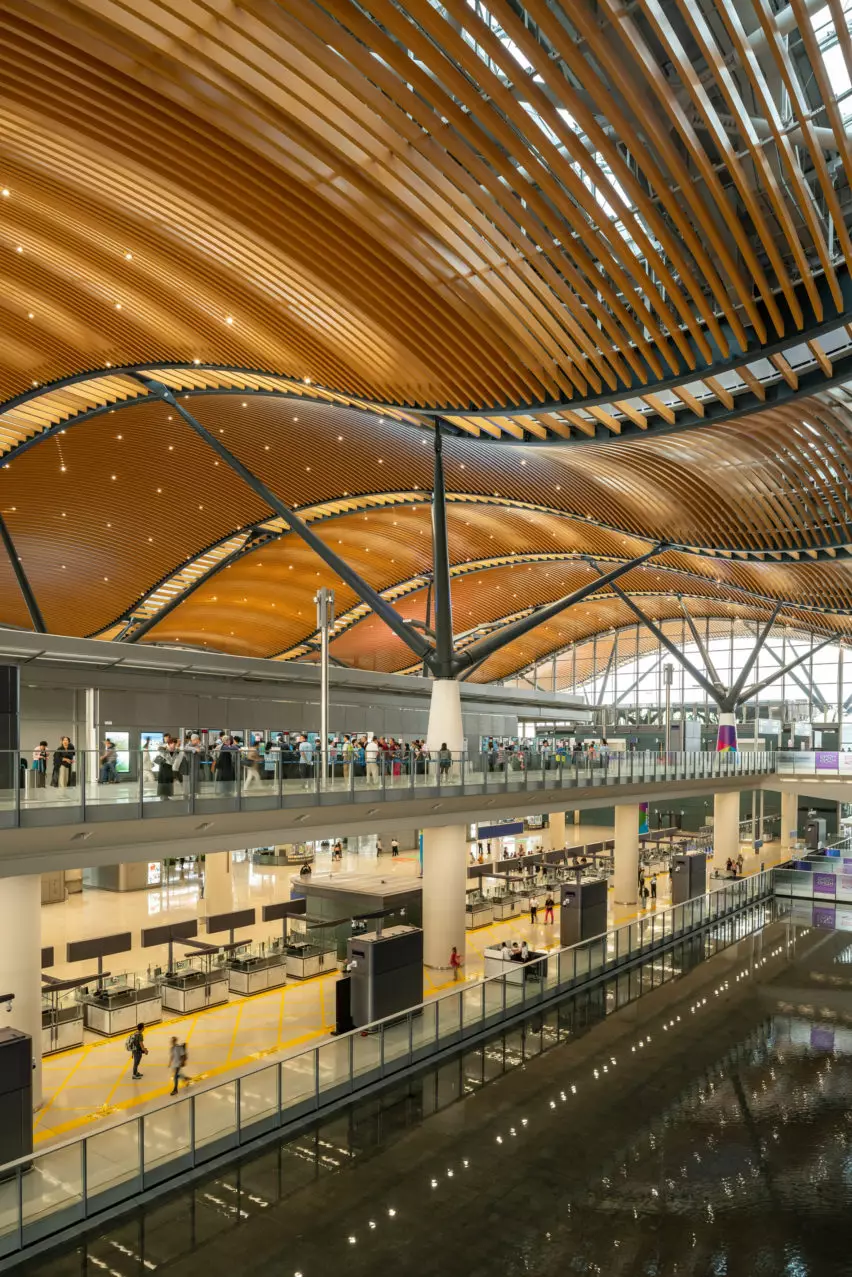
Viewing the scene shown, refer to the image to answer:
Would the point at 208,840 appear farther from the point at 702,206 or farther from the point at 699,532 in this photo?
the point at 699,532

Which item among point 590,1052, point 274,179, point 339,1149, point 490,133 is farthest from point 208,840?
point 490,133

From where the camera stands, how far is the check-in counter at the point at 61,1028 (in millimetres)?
15602

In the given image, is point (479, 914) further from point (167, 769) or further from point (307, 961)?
point (167, 769)

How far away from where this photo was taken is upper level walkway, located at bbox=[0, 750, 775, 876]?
12.4m

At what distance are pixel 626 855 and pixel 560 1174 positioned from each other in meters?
18.8

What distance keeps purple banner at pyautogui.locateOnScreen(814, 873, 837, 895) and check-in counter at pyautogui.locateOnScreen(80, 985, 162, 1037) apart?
2483cm

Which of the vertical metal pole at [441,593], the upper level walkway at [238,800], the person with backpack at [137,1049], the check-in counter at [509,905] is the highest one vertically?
the vertical metal pole at [441,593]

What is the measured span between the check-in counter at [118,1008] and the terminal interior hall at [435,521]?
0.38 ft

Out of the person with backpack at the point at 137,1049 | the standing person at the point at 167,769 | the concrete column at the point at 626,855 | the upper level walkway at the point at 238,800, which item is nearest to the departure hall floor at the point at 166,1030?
the person with backpack at the point at 137,1049

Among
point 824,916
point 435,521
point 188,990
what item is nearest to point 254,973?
point 188,990

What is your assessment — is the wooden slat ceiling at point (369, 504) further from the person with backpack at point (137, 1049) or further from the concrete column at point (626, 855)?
the person with backpack at point (137, 1049)

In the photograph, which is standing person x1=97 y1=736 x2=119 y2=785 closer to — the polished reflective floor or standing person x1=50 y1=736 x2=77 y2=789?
standing person x1=50 y1=736 x2=77 y2=789

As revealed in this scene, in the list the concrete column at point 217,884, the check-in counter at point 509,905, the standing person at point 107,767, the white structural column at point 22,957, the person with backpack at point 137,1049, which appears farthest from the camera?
the check-in counter at point 509,905

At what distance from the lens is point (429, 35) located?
9.92m
